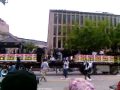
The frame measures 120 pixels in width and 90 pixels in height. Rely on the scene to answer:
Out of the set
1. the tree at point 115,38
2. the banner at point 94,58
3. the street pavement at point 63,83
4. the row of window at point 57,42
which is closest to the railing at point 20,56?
the banner at point 94,58

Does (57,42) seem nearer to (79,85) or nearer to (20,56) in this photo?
(20,56)

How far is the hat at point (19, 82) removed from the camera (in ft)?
13.0

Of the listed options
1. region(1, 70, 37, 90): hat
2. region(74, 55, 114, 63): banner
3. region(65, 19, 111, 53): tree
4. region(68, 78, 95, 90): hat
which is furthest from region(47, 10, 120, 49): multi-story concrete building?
region(1, 70, 37, 90): hat

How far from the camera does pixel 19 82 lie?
3.94 meters

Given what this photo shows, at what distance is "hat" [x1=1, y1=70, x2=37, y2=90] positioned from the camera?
3.95 m

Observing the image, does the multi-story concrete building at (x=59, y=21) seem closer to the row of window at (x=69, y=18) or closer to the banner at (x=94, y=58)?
the row of window at (x=69, y=18)

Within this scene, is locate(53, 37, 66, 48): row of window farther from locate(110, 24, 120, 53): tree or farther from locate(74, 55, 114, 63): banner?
locate(74, 55, 114, 63): banner

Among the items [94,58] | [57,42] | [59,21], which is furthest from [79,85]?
[59,21]

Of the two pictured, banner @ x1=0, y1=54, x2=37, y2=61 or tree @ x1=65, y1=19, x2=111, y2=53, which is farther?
tree @ x1=65, y1=19, x2=111, y2=53

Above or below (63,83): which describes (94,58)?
above

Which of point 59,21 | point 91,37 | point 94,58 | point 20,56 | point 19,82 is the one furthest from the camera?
point 59,21

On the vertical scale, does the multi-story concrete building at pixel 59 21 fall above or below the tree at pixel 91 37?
above

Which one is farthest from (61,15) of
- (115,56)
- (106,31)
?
(115,56)

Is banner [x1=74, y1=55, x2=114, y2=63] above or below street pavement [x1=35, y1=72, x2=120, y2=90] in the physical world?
above
